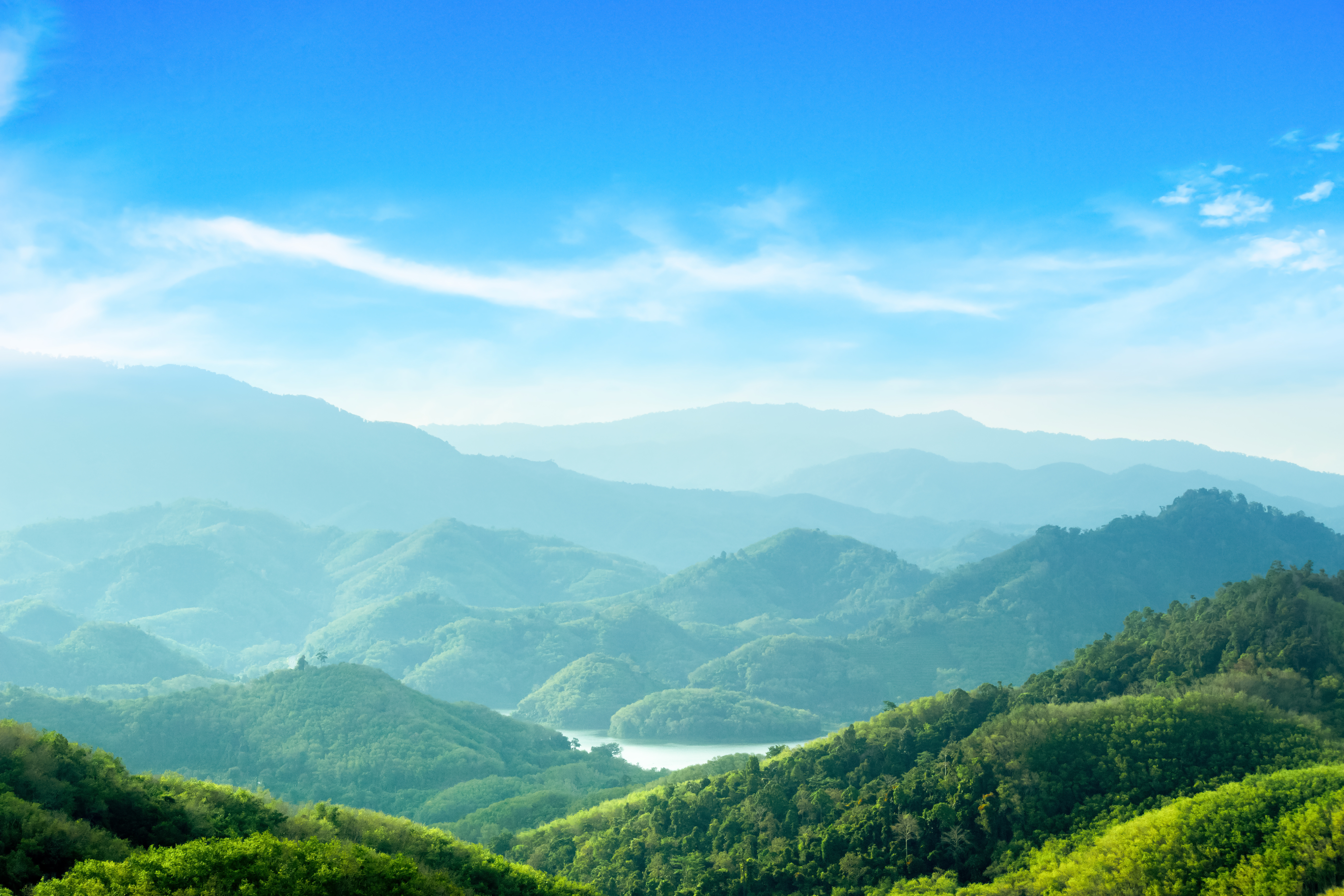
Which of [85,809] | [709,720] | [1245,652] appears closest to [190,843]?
[85,809]

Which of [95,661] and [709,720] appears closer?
[709,720]

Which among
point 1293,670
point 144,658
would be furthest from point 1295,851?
point 144,658

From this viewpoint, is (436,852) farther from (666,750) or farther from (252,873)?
(666,750)

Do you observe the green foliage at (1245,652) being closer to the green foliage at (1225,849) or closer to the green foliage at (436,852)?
the green foliage at (1225,849)

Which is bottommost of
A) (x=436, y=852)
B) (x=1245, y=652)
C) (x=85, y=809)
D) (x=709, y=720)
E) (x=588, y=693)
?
(x=588, y=693)

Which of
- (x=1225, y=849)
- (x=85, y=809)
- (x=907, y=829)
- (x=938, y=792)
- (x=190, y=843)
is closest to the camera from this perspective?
(x=190, y=843)

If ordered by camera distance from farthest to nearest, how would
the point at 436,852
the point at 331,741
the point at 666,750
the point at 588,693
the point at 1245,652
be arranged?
the point at 588,693
the point at 666,750
the point at 331,741
the point at 1245,652
the point at 436,852

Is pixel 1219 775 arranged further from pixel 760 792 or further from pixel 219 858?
pixel 219 858
